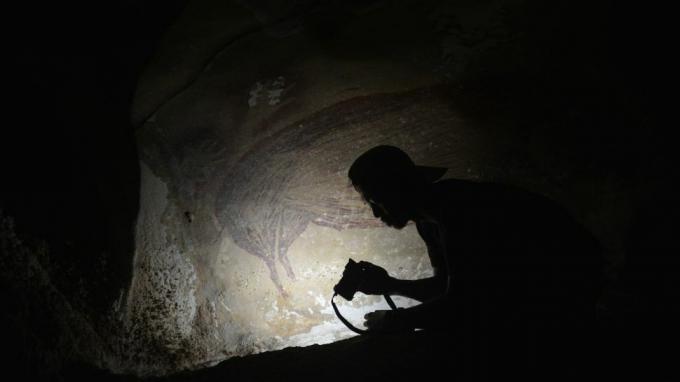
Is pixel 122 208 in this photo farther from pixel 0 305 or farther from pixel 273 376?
pixel 273 376

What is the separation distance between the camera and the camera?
5.97 feet

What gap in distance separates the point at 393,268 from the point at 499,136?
121 centimetres

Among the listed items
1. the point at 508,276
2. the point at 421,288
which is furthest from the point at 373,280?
the point at 508,276

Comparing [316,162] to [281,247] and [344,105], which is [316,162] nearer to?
[344,105]

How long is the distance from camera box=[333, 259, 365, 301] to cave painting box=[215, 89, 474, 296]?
3.39 ft

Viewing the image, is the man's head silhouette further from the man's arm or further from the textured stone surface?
the textured stone surface

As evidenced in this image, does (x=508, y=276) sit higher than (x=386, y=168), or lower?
lower

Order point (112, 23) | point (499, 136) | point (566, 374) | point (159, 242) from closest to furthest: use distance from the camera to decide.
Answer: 1. point (566, 374)
2. point (112, 23)
3. point (159, 242)
4. point (499, 136)

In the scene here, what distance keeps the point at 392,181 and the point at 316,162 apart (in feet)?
3.78

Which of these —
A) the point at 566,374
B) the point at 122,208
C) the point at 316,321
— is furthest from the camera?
the point at 316,321

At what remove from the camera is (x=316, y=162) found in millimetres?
2781

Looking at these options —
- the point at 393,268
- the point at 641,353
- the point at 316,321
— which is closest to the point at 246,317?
the point at 316,321

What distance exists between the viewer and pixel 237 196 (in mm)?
2691

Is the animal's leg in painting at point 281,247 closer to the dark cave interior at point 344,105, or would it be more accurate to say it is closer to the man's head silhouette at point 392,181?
the dark cave interior at point 344,105
